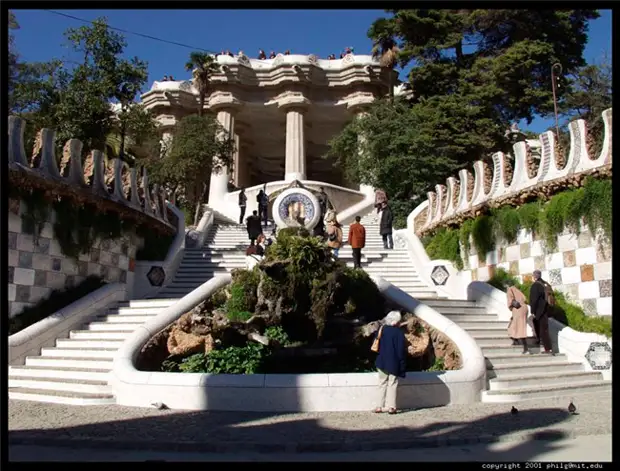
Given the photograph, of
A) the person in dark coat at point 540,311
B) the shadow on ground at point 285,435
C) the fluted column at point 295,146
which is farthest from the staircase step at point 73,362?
the fluted column at point 295,146

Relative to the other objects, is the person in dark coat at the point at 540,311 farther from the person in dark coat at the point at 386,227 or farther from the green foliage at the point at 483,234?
the person in dark coat at the point at 386,227

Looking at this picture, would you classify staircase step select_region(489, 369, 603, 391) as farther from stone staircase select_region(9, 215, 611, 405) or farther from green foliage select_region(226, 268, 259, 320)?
green foliage select_region(226, 268, 259, 320)

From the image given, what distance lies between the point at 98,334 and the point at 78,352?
829 millimetres

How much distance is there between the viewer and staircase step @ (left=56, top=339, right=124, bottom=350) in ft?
37.0

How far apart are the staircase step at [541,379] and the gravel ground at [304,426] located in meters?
0.81

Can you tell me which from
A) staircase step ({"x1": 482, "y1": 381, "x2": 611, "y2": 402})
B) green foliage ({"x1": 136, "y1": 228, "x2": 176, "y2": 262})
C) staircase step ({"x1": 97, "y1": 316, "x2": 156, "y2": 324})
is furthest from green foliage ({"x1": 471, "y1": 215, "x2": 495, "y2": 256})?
green foliage ({"x1": 136, "y1": 228, "x2": 176, "y2": 262})

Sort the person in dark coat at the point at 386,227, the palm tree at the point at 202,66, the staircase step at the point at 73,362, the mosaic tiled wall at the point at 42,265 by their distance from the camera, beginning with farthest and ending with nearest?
the palm tree at the point at 202,66 < the person in dark coat at the point at 386,227 < the mosaic tiled wall at the point at 42,265 < the staircase step at the point at 73,362

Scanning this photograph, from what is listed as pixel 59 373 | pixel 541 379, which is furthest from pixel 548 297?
pixel 59 373

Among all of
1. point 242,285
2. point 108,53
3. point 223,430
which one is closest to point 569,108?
point 108,53

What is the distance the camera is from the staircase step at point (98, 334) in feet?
38.2

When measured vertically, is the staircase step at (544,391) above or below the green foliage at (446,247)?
below

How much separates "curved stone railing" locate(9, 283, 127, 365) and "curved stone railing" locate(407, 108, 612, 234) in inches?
375

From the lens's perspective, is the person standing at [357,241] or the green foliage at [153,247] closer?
the person standing at [357,241]

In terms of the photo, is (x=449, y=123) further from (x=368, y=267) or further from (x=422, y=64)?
(x=368, y=267)
